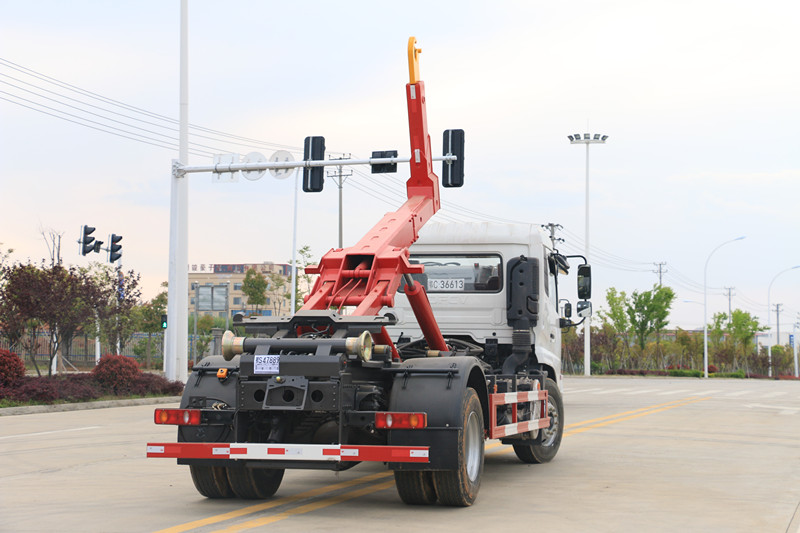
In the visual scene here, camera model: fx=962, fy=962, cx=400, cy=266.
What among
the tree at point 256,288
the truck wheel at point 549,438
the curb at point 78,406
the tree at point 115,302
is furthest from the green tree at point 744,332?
the truck wheel at point 549,438

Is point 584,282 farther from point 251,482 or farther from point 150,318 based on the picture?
point 150,318

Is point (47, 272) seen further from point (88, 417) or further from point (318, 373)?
point (318, 373)

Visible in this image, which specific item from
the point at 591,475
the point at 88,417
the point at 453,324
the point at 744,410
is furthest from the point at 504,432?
the point at 744,410

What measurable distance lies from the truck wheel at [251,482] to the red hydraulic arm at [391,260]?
1.52 m

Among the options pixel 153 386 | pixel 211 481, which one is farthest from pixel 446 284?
pixel 153 386

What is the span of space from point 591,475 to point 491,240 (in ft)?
10.3

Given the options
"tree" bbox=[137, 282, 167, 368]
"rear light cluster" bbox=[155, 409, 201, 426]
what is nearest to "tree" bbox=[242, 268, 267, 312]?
"tree" bbox=[137, 282, 167, 368]

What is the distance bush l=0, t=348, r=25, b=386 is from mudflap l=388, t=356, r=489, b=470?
1716 cm

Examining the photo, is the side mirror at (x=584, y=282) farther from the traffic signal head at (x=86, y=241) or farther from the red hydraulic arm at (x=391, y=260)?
the traffic signal head at (x=86, y=241)

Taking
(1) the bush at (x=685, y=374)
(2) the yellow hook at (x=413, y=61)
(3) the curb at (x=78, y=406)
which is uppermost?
(2) the yellow hook at (x=413, y=61)

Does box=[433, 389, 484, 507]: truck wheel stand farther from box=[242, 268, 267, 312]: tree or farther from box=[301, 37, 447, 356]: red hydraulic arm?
box=[242, 268, 267, 312]: tree

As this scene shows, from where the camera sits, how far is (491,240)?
12094mm

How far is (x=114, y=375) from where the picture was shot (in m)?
26.0

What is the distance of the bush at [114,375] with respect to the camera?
25.9 m
